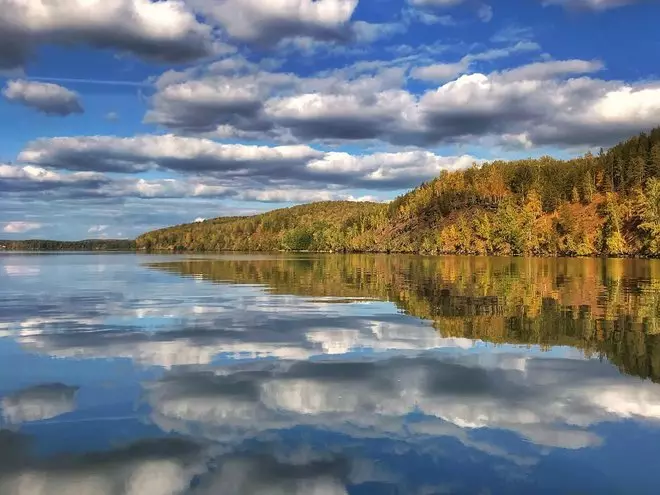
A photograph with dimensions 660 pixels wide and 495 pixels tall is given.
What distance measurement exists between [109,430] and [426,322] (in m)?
17.2

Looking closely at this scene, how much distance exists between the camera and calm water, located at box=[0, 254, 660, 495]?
362 inches

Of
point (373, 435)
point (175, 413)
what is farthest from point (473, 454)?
point (175, 413)

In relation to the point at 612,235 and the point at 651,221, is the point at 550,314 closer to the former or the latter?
the point at 651,221

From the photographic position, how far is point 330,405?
42.5 ft

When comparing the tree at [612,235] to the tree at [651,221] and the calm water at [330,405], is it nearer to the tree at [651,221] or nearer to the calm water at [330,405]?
the tree at [651,221]

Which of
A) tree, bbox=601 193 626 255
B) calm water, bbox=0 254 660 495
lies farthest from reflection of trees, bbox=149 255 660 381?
tree, bbox=601 193 626 255

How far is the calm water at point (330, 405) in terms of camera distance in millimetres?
9188

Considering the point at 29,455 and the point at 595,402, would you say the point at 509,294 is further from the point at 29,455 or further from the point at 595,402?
the point at 29,455

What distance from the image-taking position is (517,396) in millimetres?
13773

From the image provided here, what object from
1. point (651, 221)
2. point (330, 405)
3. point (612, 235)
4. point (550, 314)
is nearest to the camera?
point (330, 405)

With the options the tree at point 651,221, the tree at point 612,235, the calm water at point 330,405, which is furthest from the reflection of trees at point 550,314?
the tree at point 612,235

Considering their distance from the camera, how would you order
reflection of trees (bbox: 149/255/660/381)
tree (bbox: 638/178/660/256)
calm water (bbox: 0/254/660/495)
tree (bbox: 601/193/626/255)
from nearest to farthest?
calm water (bbox: 0/254/660/495) → reflection of trees (bbox: 149/255/660/381) → tree (bbox: 638/178/660/256) → tree (bbox: 601/193/626/255)

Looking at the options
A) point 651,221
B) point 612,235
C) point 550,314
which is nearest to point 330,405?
point 550,314

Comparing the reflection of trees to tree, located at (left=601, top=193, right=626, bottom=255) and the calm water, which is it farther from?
tree, located at (left=601, top=193, right=626, bottom=255)
